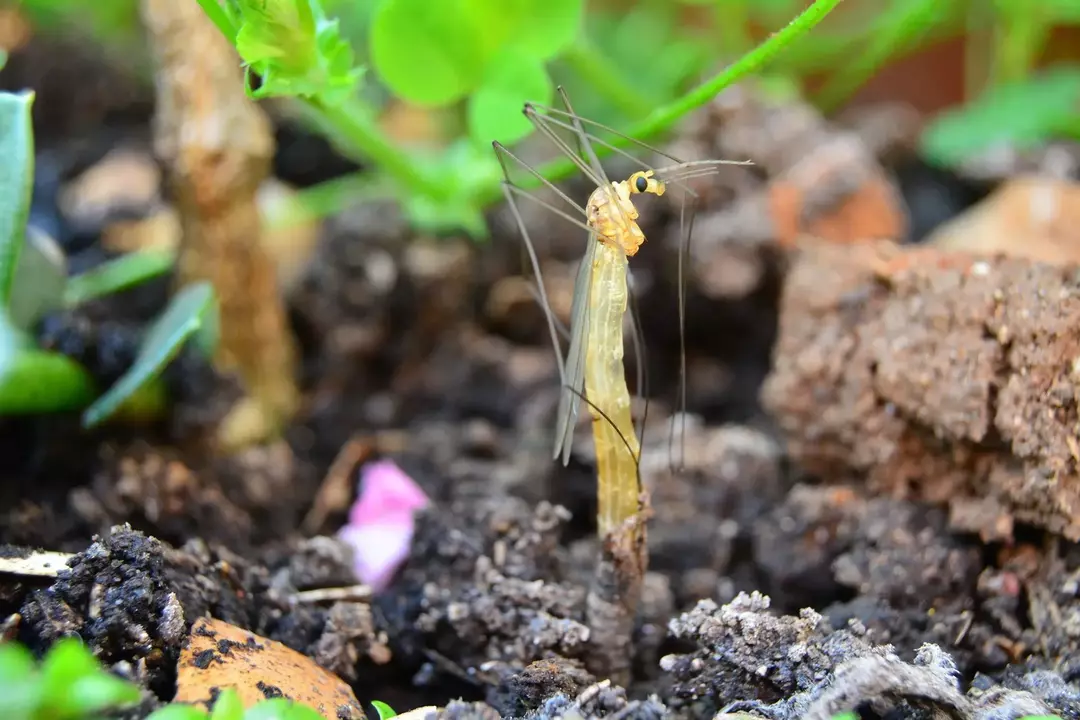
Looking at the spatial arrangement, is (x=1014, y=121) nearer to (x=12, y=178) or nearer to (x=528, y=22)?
(x=528, y=22)

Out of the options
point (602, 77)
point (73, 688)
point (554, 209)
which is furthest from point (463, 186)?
point (73, 688)

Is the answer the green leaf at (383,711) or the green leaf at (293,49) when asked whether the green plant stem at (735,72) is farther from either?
the green leaf at (383,711)

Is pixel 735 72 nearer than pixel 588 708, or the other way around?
pixel 588 708

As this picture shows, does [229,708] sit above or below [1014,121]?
below

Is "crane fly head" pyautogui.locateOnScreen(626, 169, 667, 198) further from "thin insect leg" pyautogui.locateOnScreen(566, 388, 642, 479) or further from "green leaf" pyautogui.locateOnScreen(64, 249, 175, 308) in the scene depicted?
"green leaf" pyautogui.locateOnScreen(64, 249, 175, 308)

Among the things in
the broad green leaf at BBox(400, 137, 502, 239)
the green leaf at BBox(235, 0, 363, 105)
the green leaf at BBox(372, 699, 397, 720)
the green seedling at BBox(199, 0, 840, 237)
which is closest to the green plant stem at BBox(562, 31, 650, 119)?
the green seedling at BBox(199, 0, 840, 237)

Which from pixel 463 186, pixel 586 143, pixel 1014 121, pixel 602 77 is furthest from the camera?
pixel 1014 121
